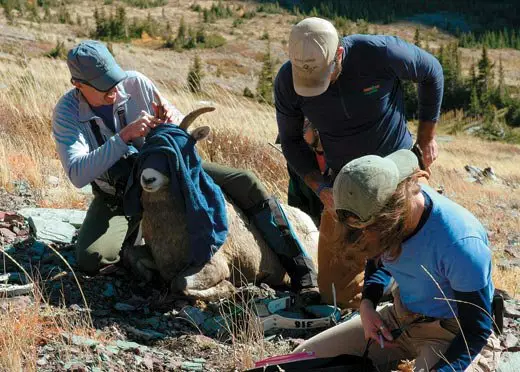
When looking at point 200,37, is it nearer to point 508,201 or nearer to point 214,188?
point 508,201

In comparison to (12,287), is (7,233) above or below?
below

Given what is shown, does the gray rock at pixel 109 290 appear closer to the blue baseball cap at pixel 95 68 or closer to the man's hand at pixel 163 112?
the man's hand at pixel 163 112

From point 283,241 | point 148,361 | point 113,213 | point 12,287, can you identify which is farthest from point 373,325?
point 113,213

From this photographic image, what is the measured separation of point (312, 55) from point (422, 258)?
1.48 m

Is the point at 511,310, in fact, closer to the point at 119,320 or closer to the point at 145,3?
the point at 119,320

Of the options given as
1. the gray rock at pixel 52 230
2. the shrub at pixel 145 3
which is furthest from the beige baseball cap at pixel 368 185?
the shrub at pixel 145 3

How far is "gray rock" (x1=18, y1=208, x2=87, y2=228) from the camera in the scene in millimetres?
6055

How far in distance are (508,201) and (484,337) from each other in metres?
9.53

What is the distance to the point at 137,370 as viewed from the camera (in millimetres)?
3846

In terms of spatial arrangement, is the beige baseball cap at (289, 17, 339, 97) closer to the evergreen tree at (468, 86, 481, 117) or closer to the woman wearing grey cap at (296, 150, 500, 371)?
the woman wearing grey cap at (296, 150, 500, 371)

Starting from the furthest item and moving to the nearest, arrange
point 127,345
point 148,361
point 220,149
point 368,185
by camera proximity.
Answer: point 220,149, point 127,345, point 148,361, point 368,185

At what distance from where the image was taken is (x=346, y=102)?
183 inches

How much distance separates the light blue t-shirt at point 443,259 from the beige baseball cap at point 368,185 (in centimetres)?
26

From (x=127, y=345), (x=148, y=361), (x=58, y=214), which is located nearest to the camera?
(x=148, y=361)
